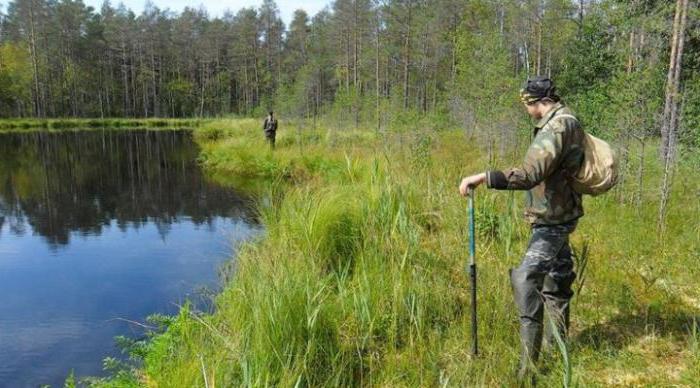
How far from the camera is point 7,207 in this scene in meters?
12.7

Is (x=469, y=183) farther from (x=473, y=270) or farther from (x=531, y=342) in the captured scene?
(x=531, y=342)

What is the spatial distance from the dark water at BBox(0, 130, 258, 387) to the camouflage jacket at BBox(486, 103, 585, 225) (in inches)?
162

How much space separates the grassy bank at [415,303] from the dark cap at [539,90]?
4.18ft

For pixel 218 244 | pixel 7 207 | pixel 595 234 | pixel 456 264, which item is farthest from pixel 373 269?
pixel 7 207

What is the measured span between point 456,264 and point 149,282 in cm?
447

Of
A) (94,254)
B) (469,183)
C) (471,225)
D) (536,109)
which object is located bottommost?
(94,254)

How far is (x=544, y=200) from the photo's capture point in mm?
3055

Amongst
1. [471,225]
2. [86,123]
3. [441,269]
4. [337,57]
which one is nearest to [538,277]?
[471,225]

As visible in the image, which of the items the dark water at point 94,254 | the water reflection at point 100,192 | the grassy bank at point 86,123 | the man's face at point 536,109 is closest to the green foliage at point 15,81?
the grassy bank at point 86,123

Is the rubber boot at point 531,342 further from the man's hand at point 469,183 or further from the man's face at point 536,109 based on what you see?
the man's face at point 536,109

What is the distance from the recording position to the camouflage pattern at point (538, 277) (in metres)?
3.08

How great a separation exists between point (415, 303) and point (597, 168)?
1660mm

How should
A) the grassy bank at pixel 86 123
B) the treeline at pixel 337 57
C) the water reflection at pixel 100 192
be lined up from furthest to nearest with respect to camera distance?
the grassy bank at pixel 86 123, the treeline at pixel 337 57, the water reflection at pixel 100 192

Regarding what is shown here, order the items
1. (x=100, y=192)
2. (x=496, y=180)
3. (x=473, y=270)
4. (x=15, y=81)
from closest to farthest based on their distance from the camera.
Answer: (x=496, y=180) < (x=473, y=270) < (x=100, y=192) < (x=15, y=81)
